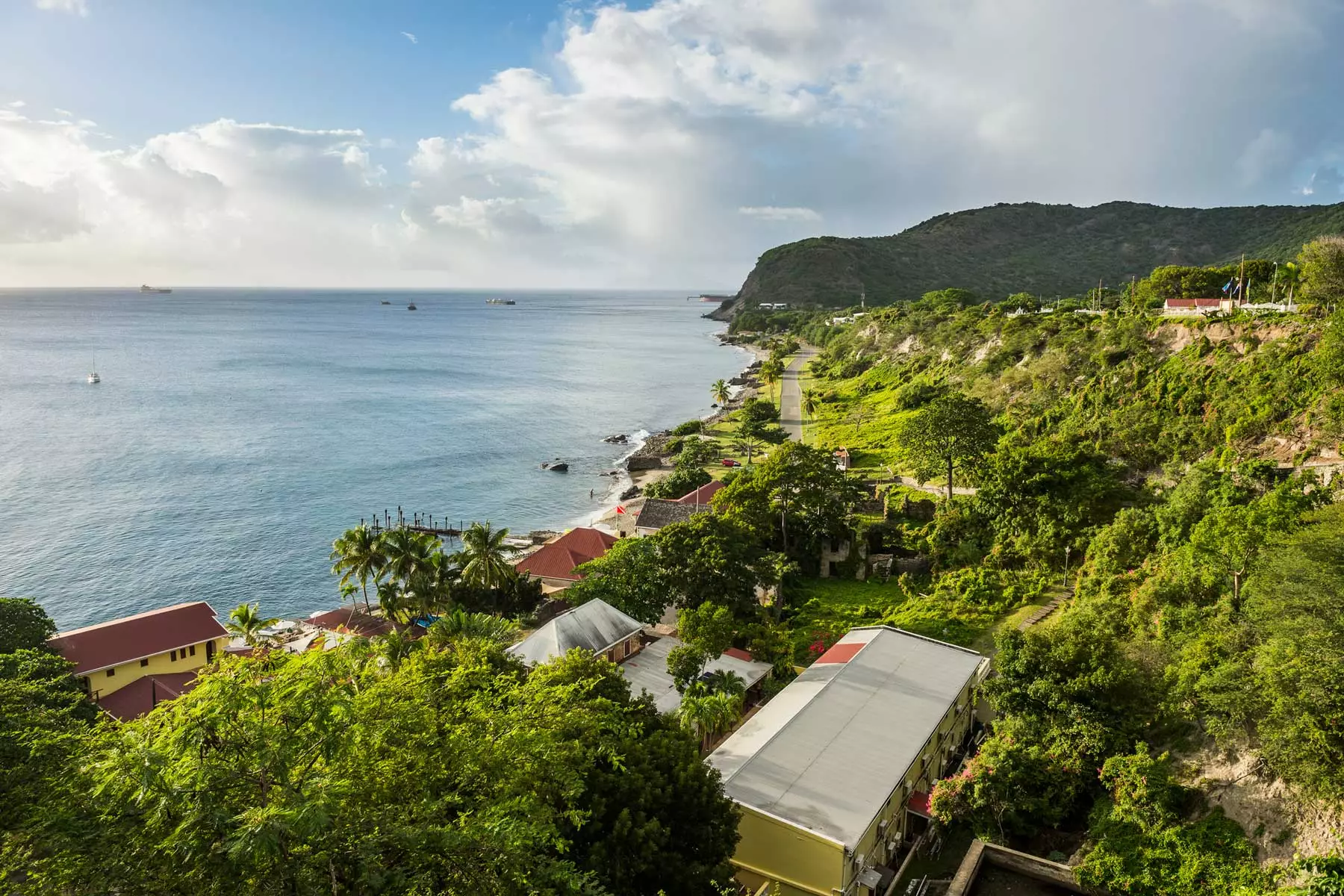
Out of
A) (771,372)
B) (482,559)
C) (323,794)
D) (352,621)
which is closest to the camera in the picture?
(323,794)

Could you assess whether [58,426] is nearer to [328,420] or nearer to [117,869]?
[328,420]

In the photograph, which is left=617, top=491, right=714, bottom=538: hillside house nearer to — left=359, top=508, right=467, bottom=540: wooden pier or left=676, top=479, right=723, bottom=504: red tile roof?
left=676, top=479, right=723, bottom=504: red tile roof

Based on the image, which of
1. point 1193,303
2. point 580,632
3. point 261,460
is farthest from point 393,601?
point 1193,303

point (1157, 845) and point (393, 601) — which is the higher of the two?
point (1157, 845)

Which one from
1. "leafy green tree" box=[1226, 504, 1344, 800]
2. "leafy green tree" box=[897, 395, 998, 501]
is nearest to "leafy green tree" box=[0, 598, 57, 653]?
"leafy green tree" box=[1226, 504, 1344, 800]

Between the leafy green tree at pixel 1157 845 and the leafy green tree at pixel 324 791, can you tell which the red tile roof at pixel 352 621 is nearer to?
the leafy green tree at pixel 324 791

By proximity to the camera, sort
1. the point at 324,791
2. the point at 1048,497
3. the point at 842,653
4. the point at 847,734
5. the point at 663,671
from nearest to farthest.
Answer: the point at 324,791, the point at 847,734, the point at 842,653, the point at 663,671, the point at 1048,497

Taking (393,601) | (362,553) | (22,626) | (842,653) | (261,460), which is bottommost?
(261,460)

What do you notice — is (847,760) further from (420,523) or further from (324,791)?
(420,523)
